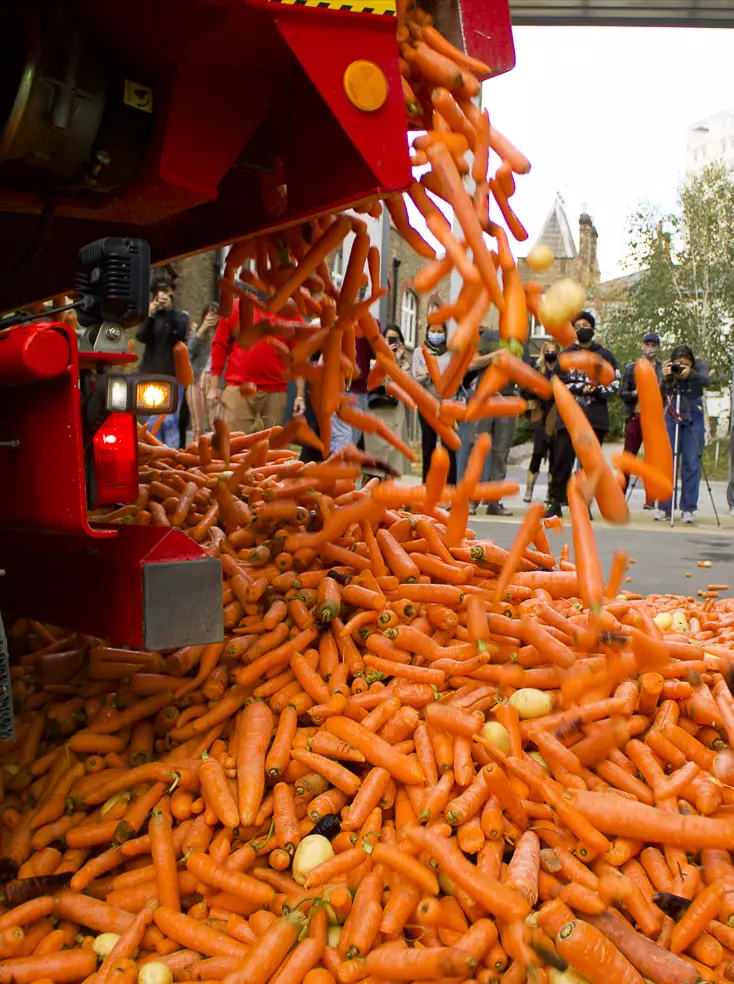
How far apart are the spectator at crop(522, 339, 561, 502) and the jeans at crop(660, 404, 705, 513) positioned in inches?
49.6

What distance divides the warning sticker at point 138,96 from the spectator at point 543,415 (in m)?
6.12

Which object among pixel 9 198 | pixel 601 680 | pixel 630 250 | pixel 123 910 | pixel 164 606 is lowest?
pixel 123 910

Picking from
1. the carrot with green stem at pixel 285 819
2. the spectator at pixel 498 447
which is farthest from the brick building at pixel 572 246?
the carrot with green stem at pixel 285 819

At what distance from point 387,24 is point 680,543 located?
21.2 ft

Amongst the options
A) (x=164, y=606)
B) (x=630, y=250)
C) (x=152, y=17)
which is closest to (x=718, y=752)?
(x=164, y=606)

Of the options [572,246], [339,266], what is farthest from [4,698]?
[572,246]


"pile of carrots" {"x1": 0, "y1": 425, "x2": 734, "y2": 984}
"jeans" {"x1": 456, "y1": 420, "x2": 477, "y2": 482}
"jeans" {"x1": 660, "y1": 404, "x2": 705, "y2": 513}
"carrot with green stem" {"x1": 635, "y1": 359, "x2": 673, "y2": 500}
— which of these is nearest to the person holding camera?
"jeans" {"x1": 660, "y1": 404, "x2": 705, "y2": 513}

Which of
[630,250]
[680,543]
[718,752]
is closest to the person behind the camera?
[718,752]

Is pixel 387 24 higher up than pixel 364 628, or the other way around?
pixel 387 24

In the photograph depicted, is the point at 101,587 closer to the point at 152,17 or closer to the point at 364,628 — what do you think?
the point at 364,628

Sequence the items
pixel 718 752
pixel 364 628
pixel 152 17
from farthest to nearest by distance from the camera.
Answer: pixel 364 628
pixel 718 752
pixel 152 17

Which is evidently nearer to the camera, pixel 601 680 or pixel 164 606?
pixel 164 606

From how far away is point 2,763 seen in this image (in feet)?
8.52

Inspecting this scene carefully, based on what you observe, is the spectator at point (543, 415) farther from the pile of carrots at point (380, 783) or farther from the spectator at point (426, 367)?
the pile of carrots at point (380, 783)
